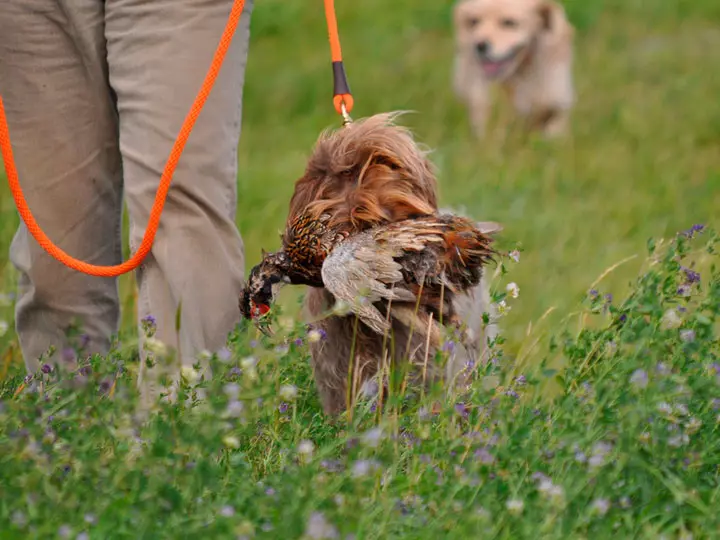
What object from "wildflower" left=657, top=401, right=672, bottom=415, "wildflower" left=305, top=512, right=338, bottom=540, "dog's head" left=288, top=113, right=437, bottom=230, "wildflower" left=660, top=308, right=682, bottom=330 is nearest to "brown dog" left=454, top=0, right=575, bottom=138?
"dog's head" left=288, top=113, right=437, bottom=230

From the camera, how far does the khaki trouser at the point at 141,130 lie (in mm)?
3281

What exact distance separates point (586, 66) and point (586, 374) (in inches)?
326

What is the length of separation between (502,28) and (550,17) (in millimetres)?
419

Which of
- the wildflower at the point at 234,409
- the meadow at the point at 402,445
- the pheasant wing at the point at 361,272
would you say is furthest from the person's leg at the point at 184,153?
the wildflower at the point at 234,409

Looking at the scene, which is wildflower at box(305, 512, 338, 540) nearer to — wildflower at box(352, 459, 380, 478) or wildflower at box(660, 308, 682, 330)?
wildflower at box(352, 459, 380, 478)

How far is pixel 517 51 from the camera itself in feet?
32.6

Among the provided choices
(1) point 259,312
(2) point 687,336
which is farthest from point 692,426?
(1) point 259,312

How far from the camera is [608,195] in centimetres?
714

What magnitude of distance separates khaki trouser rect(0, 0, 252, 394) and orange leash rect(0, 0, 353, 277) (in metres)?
0.06

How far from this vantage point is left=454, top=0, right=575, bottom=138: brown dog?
9.54 meters

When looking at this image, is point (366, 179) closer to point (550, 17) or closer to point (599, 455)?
point (599, 455)

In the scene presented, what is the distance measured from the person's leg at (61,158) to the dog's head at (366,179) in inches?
27.3

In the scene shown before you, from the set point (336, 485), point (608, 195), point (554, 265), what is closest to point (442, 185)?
point (608, 195)

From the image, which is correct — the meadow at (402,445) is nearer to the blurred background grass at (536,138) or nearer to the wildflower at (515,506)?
the wildflower at (515,506)
